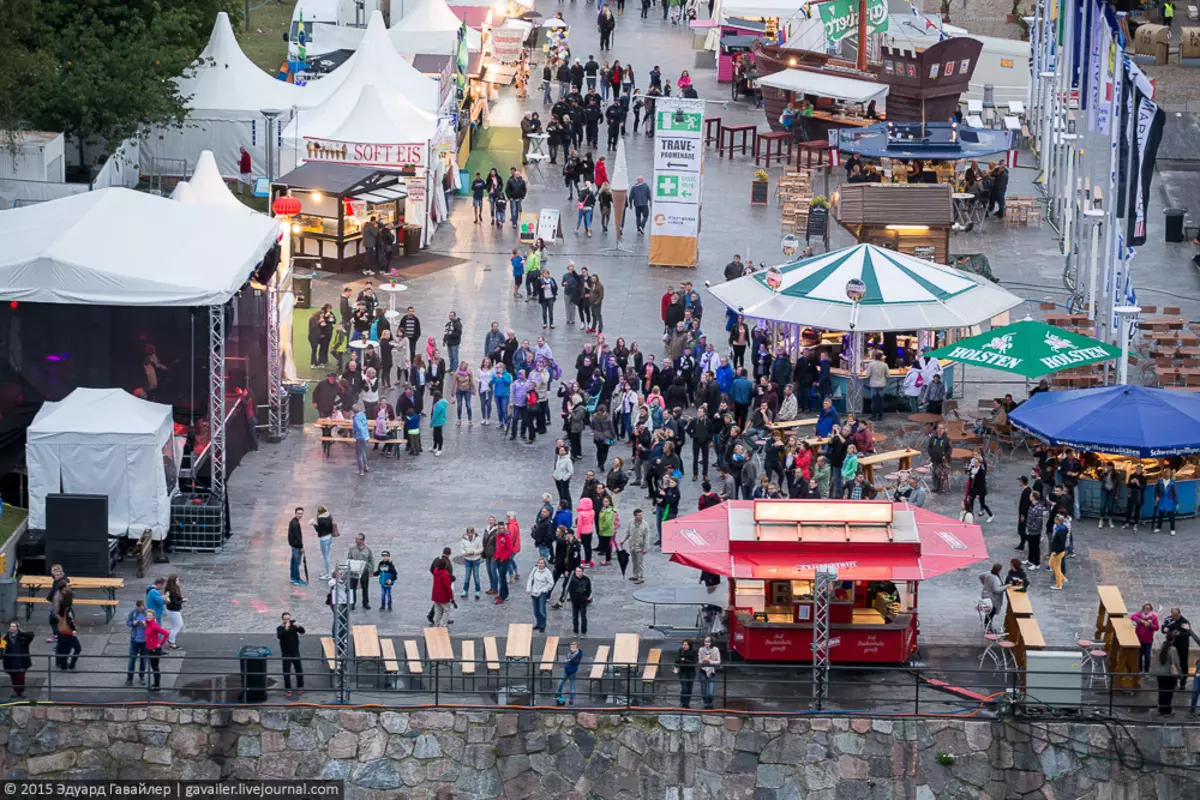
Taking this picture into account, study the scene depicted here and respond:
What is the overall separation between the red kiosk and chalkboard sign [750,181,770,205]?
27629 mm

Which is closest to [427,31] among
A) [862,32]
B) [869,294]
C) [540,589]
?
[862,32]

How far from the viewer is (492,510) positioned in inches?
→ 1508

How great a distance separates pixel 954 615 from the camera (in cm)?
3425

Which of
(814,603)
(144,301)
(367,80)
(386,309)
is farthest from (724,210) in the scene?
(814,603)

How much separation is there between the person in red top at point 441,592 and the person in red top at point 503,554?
3.73ft

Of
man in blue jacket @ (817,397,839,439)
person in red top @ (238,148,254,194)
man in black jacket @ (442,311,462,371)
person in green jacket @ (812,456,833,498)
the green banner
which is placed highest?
the green banner

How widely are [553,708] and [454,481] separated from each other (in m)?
8.91

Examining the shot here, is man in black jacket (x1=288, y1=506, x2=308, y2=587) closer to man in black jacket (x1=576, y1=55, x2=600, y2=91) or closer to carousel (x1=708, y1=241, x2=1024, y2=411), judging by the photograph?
carousel (x1=708, y1=241, x2=1024, y2=411)

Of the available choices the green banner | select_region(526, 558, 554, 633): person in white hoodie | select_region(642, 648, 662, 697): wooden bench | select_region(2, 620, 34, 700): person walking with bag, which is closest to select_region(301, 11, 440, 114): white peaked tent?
the green banner

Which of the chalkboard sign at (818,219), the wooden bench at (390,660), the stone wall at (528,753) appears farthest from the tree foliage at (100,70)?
the stone wall at (528,753)

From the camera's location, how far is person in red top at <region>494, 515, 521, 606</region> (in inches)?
1359

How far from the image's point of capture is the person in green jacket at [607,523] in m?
35.9

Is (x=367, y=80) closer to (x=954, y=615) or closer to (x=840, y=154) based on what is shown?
(x=840, y=154)

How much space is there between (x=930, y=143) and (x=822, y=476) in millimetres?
20583
